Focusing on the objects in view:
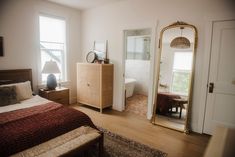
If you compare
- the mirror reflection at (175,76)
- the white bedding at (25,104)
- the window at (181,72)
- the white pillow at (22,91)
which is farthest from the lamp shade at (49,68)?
the window at (181,72)

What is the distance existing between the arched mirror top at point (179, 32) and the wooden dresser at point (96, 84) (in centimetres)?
150

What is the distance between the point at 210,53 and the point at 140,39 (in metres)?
3.03

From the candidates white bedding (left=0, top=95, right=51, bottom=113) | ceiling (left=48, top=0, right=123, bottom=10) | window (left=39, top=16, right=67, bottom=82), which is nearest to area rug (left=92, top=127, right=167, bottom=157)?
white bedding (left=0, top=95, right=51, bottom=113)

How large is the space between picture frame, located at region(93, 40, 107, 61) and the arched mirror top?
159cm

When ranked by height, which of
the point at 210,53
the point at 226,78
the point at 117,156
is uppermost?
the point at 210,53

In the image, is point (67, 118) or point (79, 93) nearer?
point (67, 118)

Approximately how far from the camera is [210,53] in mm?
2855

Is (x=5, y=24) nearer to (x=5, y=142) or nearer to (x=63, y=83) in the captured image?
(x=63, y=83)

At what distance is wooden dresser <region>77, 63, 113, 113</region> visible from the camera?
3.94 meters

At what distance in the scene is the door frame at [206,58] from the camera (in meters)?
2.70

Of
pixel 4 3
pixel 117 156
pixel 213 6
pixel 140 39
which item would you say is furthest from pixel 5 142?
pixel 140 39

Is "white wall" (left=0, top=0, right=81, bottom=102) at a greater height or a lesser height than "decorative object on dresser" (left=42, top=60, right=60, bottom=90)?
greater

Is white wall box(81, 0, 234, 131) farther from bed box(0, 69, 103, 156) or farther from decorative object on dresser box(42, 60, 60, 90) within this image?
bed box(0, 69, 103, 156)

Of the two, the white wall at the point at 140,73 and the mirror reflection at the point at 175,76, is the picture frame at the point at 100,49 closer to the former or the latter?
the mirror reflection at the point at 175,76
